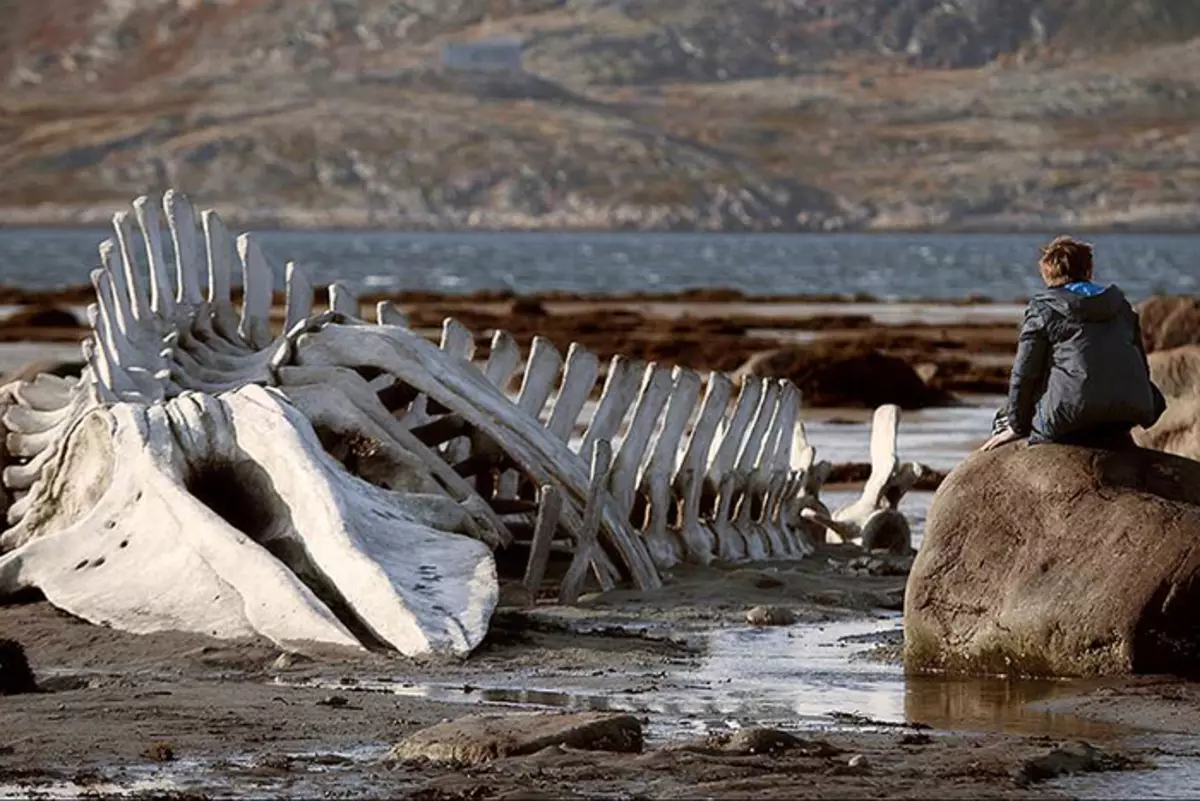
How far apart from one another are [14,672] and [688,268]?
120 meters

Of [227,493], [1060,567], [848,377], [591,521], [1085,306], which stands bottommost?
[1060,567]

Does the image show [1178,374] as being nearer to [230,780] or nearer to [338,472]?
[338,472]

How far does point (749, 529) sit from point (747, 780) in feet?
23.3

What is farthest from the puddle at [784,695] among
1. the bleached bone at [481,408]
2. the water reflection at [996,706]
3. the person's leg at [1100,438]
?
the bleached bone at [481,408]

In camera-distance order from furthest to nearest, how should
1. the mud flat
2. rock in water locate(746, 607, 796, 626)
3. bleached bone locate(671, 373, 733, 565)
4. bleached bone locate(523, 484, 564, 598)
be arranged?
bleached bone locate(671, 373, 733, 565)
bleached bone locate(523, 484, 564, 598)
rock in water locate(746, 607, 796, 626)
the mud flat

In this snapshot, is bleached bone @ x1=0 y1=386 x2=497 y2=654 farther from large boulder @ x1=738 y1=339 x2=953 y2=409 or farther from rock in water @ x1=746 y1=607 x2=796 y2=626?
large boulder @ x1=738 y1=339 x2=953 y2=409

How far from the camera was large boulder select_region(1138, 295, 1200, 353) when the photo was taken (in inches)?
1356

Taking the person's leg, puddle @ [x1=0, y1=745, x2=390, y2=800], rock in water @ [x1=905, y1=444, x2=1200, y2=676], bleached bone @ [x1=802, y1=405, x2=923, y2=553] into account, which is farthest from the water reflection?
bleached bone @ [x1=802, y1=405, x2=923, y2=553]

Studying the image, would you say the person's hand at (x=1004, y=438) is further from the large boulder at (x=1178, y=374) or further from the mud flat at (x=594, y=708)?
the large boulder at (x=1178, y=374)

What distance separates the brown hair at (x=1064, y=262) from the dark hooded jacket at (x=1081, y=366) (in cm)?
5

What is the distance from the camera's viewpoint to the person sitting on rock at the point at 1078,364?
10547 mm

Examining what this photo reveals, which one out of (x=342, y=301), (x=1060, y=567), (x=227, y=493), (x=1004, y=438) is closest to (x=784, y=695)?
(x=1060, y=567)

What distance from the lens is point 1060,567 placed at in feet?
34.0

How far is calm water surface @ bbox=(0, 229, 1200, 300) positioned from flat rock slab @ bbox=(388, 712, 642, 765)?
68.4 metres
